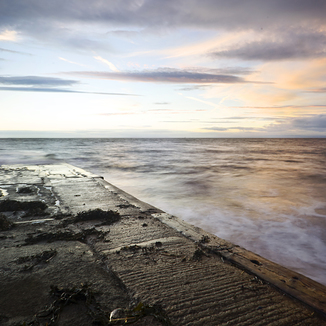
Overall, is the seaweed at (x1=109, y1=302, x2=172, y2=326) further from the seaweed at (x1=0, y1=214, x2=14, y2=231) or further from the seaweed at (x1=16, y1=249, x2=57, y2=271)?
the seaweed at (x1=0, y1=214, x2=14, y2=231)

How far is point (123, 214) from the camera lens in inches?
132

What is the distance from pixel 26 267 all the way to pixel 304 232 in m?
4.26

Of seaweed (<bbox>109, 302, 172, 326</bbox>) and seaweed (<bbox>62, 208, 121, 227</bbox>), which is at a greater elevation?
seaweed (<bbox>109, 302, 172, 326</bbox>)

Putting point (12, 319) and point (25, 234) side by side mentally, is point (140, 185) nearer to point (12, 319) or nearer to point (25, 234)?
point (25, 234)

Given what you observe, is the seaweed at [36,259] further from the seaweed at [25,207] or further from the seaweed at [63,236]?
the seaweed at [25,207]

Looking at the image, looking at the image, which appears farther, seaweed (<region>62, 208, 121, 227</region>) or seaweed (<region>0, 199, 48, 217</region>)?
seaweed (<region>0, 199, 48, 217</region>)

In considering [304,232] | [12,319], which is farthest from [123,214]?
[304,232]

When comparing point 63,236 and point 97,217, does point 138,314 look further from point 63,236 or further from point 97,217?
point 97,217

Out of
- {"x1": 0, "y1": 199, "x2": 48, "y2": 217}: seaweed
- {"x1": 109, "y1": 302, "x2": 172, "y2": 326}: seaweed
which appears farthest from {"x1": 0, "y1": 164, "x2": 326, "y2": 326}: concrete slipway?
{"x1": 0, "y1": 199, "x2": 48, "y2": 217}: seaweed

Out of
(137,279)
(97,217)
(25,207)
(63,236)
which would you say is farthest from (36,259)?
(25,207)

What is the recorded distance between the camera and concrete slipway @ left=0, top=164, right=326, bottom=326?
1.45m

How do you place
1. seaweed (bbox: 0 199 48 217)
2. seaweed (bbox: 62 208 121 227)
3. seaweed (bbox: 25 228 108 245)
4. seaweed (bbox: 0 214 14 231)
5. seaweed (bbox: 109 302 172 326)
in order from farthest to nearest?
seaweed (bbox: 0 199 48 217) → seaweed (bbox: 62 208 121 227) → seaweed (bbox: 0 214 14 231) → seaweed (bbox: 25 228 108 245) → seaweed (bbox: 109 302 172 326)

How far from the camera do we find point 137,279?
1.81m

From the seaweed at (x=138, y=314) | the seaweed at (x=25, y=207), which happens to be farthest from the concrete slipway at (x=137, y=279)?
the seaweed at (x=25, y=207)
